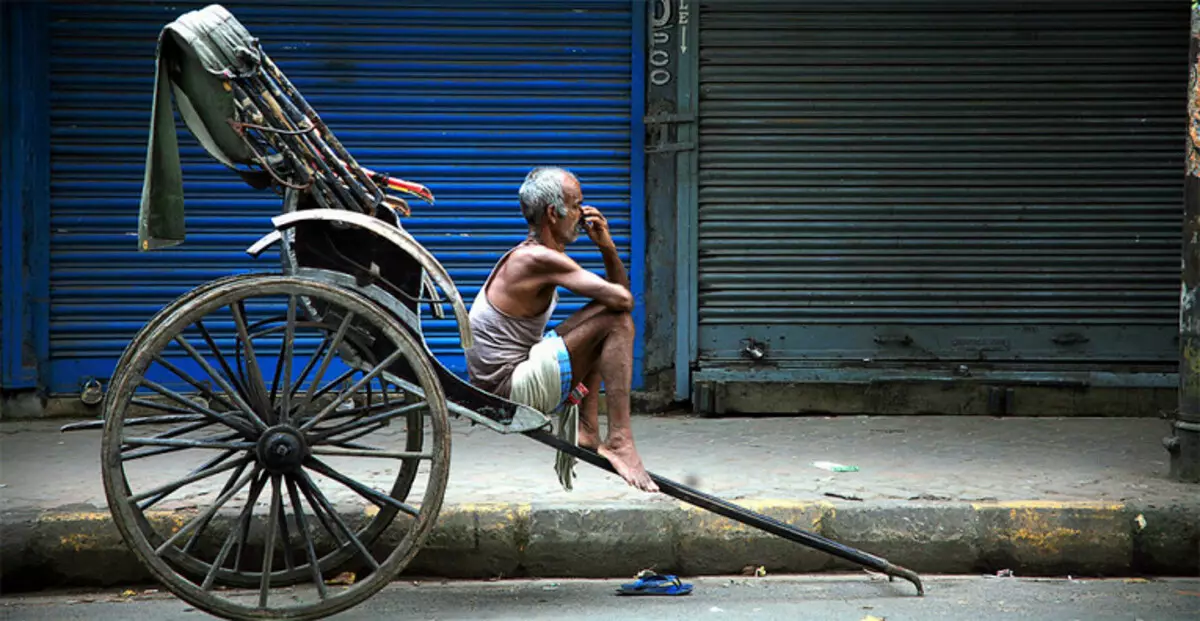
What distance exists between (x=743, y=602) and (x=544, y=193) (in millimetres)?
1509

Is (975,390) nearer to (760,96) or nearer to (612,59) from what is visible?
(760,96)

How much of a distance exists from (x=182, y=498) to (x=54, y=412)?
2.76 meters

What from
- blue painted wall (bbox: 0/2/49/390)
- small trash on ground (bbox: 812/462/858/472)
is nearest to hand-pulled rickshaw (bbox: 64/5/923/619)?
small trash on ground (bbox: 812/462/858/472)

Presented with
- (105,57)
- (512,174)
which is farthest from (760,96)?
(105,57)

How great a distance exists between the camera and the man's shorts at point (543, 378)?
3.75m

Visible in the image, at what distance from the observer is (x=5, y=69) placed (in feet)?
21.4

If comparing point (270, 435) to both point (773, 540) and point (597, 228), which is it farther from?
point (773, 540)

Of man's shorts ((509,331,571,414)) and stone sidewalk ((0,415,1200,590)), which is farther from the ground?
man's shorts ((509,331,571,414))

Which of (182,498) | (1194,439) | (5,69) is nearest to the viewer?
(182,498)

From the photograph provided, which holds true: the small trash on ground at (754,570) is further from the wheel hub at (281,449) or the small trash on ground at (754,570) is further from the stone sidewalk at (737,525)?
the wheel hub at (281,449)

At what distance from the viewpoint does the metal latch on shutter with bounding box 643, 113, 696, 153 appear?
22.6 feet

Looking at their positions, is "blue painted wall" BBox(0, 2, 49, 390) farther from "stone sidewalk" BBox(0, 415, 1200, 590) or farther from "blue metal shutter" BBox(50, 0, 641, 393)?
"stone sidewalk" BBox(0, 415, 1200, 590)

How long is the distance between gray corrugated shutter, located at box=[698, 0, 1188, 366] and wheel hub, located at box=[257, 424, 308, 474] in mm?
3950

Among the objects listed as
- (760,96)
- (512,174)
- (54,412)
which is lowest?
(54,412)
